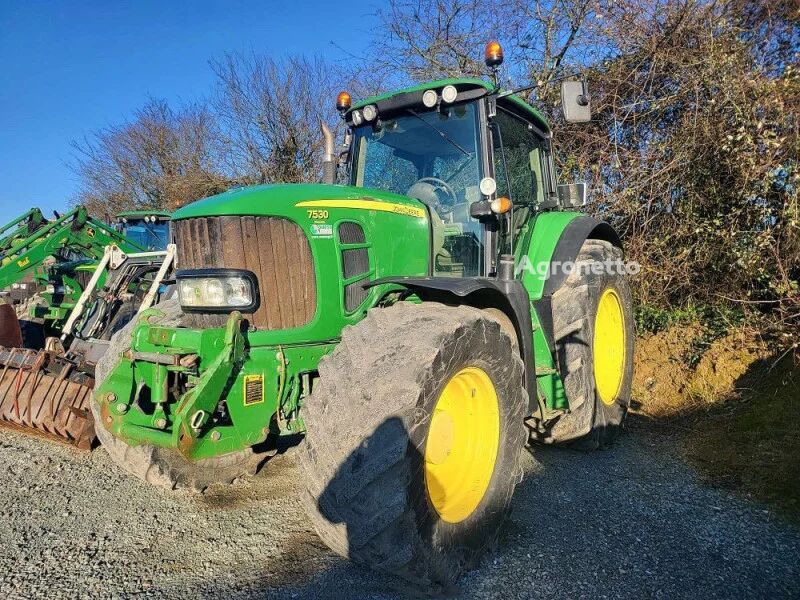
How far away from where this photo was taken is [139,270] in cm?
619

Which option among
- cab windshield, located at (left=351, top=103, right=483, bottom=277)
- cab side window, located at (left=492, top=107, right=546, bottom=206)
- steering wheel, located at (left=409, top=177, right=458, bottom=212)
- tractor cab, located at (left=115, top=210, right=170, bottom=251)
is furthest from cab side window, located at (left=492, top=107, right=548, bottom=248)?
tractor cab, located at (left=115, top=210, right=170, bottom=251)

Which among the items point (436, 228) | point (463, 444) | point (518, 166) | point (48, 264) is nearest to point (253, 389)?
point (463, 444)

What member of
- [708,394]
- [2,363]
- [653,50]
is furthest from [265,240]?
[653,50]

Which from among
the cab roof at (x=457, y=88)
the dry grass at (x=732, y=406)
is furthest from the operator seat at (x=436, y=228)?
the dry grass at (x=732, y=406)

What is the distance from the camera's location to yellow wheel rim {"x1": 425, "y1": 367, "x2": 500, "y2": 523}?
266 cm

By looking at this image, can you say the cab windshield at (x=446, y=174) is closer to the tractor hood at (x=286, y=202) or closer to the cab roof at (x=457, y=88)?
the cab roof at (x=457, y=88)

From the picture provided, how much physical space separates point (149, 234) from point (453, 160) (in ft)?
30.6

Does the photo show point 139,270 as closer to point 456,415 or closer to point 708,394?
point 456,415

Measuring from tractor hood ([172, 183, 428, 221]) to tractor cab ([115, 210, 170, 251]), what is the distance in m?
8.93

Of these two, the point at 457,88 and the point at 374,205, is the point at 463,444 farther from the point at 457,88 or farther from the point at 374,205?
the point at 457,88

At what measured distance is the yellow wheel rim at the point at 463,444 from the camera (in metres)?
2.66

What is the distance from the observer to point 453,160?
355 cm

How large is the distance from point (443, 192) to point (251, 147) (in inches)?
500

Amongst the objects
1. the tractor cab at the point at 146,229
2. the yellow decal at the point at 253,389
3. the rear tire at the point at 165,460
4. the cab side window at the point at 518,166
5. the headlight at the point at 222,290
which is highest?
the tractor cab at the point at 146,229
